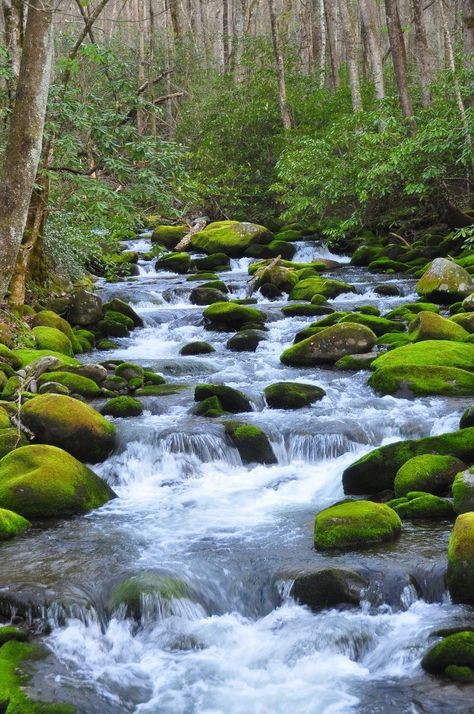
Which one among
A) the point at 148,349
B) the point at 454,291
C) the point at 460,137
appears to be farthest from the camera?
the point at 460,137

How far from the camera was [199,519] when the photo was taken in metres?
8.08

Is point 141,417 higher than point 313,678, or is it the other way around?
point 141,417

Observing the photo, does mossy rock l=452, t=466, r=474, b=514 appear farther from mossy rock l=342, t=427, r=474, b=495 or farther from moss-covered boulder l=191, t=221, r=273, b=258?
moss-covered boulder l=191, t=221, r=273, b=258

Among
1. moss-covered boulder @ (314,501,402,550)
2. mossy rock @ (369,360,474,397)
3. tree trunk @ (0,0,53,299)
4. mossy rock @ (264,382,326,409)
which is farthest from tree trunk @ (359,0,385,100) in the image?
moss-covered boulder @ (314,501,402,550)

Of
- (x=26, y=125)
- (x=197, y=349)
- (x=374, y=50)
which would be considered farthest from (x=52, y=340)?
(x=374, y=50)

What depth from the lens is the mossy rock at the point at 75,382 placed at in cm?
1138

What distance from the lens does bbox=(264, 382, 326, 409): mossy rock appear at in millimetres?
11055

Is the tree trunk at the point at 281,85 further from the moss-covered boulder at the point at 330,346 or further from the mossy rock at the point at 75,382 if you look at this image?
the mossy rock at the point at 75,382

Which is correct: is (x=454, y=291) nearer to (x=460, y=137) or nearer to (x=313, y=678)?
(x=460, y=137)

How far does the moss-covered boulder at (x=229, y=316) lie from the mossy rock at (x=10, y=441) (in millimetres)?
7034

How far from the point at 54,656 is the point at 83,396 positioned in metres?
6.06

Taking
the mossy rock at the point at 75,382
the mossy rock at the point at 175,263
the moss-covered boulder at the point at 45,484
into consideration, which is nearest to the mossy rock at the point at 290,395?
the mossy rock at the point at 75,382

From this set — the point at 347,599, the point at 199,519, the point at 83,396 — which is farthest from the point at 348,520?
the point at 83,396

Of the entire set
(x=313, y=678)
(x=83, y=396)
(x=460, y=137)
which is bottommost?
(x=313, y=678)
